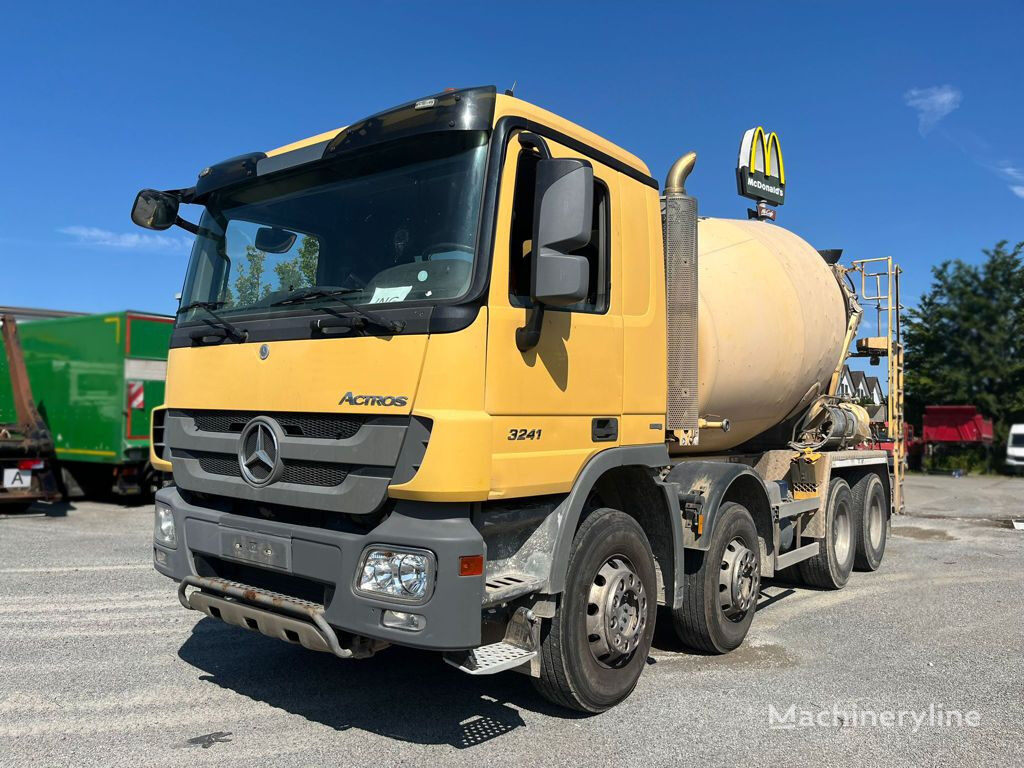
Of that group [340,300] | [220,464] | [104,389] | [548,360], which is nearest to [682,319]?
[548,360]

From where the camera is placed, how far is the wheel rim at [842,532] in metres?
7.96

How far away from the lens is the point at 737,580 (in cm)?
556

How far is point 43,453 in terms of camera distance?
11781 mm

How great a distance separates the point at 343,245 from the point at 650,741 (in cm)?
294

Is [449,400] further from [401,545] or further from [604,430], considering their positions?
[604,430]

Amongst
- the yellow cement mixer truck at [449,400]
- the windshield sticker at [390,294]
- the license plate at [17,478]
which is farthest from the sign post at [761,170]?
the license plate at [17,478]

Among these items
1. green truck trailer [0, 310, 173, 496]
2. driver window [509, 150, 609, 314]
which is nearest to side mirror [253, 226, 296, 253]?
driver window [509, 150, 609, 314]

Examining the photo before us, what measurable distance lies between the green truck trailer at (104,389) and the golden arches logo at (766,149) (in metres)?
9.29

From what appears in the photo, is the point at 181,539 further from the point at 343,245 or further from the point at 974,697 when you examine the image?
the point at 974,697

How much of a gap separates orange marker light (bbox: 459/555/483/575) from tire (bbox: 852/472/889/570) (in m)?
6.30

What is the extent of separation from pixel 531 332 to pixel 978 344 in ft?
112

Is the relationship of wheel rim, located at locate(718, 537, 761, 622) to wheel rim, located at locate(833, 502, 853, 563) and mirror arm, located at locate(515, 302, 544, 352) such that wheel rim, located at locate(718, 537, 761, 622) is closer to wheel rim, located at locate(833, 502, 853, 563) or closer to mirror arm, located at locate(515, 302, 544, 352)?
wheel rim, located at locate(833, 502, 853, 563)

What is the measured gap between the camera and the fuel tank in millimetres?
5684

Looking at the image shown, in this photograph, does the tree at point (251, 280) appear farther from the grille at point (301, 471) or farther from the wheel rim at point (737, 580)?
the wheel rim at point (737, 580)
